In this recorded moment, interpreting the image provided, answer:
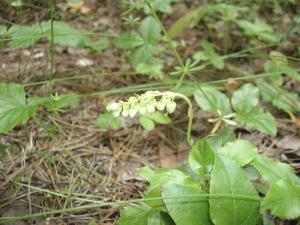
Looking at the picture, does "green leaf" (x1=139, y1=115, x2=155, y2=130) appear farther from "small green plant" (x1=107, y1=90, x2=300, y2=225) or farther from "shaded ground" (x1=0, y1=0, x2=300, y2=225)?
"small green plant" (x1=107, y1=90, x2=300, y2=225)

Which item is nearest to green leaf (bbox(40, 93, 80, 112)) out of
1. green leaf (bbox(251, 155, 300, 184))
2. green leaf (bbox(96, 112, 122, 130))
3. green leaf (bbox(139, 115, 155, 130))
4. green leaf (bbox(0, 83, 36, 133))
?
green leaf (bbox(0, 83, 36, 133))

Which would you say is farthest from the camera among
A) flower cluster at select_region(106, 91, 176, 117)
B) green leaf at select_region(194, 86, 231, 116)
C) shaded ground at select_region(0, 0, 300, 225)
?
green leaf at select_region(194, 86, 231, 116)

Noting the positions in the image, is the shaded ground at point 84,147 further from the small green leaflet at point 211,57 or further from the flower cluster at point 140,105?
the flower cluster at point 140,105

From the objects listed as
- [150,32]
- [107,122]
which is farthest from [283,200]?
[150,32]

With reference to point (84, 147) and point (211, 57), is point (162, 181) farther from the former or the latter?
point (211, 57)

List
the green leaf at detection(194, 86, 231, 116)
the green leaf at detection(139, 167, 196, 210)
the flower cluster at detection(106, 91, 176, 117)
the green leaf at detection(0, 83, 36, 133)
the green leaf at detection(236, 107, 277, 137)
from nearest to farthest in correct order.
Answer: the flower cluster at detection(106, 91, 176, 117), the green leaf at detection(139, 167, 196, 210), the green leaf at detection(0, 83, 36, 133), the green leaf at detection(236, 107, 277, 137), the green leaf at detection(194, 86, 231, 116)

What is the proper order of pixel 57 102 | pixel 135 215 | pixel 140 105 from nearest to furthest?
pixel 140 105, pixel 135 215, pixel 57 102
